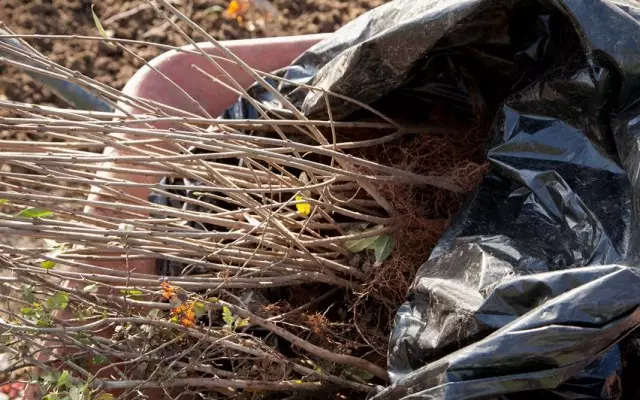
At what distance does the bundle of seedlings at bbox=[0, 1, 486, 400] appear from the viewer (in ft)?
3.51

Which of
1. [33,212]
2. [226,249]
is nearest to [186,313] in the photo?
[226,249]

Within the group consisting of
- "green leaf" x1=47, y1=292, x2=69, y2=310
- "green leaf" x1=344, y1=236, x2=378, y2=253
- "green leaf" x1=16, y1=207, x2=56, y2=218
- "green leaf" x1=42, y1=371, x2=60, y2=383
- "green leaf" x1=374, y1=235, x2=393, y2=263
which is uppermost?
"green leaf" x1=16, y1=207, x2=56, y2=218

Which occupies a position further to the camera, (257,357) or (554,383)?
(257,357)

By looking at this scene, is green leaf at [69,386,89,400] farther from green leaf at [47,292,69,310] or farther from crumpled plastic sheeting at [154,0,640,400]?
crumpled plastic sheeting at [154,0,640,400]

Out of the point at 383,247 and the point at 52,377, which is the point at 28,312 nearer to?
the point at 52,377

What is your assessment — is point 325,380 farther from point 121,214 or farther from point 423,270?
point 121,214

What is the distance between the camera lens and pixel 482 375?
0.84m

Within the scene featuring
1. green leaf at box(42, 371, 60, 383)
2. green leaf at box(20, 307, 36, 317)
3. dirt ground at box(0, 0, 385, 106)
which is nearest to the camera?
green leaf at box(42, 371, 60, 383)

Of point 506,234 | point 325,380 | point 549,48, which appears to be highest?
point 549,48

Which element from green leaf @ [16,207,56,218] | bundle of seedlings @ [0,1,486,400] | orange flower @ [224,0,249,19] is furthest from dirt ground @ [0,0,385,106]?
green leaf @ [16,207,56,218]

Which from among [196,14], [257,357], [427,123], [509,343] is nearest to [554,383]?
[509,343]

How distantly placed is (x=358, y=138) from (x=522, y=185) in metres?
0.42

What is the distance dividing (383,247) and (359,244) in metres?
0.05

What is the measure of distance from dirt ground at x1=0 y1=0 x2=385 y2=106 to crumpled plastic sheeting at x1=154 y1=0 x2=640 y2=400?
1034mm
